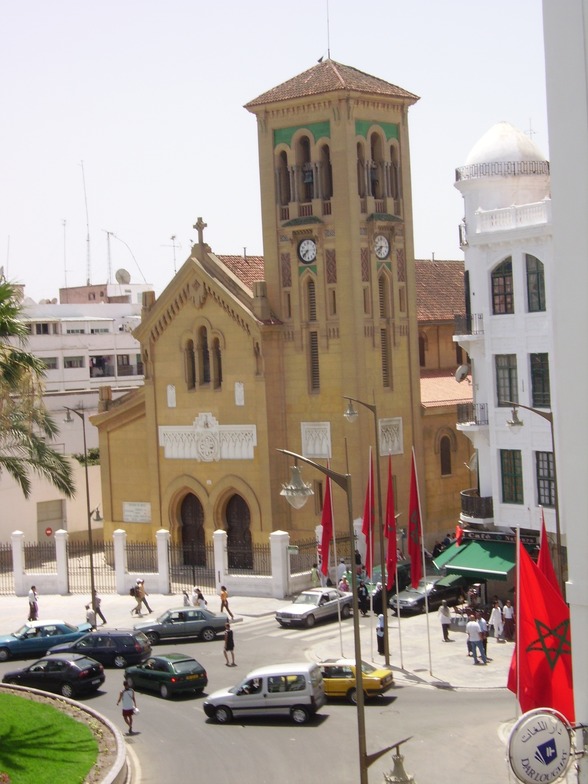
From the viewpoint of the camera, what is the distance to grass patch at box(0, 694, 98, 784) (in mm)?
23969

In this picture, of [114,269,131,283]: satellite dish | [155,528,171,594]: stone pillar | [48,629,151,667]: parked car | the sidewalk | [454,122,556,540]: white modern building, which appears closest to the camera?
the sidewalk

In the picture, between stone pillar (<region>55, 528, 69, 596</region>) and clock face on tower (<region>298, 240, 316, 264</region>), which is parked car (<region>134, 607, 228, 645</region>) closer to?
stone pillar (<region>55, 528, 69, 596</region>)

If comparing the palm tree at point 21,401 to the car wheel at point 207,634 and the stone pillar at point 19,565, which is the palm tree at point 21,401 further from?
the stone pillar at point 19,565

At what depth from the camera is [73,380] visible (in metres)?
80.2

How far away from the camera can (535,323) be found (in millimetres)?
38344

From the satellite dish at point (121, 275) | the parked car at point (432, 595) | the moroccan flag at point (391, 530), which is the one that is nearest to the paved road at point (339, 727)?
the moroccan flag at point (391, 530)

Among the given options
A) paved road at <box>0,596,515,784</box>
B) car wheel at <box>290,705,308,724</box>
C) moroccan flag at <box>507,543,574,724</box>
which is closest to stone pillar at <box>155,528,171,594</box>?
paved road at <box>0,596,515,784</box>

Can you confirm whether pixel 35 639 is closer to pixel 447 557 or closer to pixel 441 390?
pixel 447 557

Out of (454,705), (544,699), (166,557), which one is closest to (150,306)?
(166,557)

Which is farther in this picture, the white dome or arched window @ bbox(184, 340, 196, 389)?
arched window @ bbox(184, 340, 196, 389)

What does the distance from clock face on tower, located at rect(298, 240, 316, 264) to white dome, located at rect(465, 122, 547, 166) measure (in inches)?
370

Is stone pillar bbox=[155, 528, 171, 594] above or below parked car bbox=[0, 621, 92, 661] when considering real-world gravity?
above


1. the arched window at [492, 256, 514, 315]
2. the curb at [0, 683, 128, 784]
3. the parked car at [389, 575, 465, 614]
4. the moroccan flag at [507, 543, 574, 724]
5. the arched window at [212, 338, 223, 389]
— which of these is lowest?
the curb at [0, 683, 128, 784]

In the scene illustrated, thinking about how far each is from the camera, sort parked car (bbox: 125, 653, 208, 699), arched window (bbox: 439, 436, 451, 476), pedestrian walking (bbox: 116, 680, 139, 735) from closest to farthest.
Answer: pedestrian walking (bbox: 116, 680, 139, 735), parked car (bbox: 125, 653, 208, 699), arched window (bbox: 439, 436, 451, 476)
